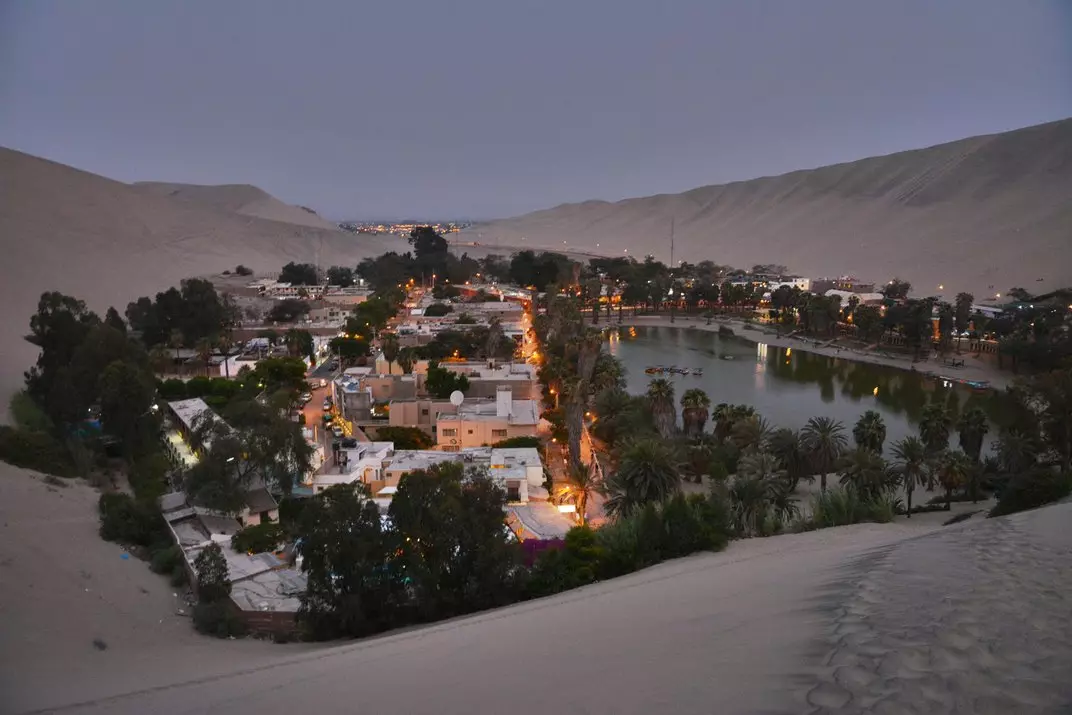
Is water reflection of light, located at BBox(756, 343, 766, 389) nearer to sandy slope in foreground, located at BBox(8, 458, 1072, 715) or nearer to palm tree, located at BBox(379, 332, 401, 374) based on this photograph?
palm tree, located at BBox(379, 332, 401, 374)

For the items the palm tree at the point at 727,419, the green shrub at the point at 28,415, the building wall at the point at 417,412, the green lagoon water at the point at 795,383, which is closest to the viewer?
the green shrub at the point at 28,415

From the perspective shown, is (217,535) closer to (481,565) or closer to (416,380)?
(481,565)

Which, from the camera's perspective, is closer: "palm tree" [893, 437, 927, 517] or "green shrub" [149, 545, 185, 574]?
"green shrub" [149, 545, 185, 574]

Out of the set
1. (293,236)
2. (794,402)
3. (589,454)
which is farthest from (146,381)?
(293,236)

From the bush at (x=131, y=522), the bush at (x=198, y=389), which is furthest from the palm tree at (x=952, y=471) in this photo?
the bush at (x=198, y=389)

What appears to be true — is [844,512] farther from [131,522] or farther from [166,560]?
[131,522]

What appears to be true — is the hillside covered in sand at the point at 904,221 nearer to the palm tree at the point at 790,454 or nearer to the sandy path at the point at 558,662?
the palm tree at the point at 790,454

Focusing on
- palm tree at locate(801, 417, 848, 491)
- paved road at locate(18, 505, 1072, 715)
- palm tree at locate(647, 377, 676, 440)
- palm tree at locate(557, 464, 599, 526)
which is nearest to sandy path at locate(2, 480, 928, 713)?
paved road at locate(18, 505, 1072, 715)
